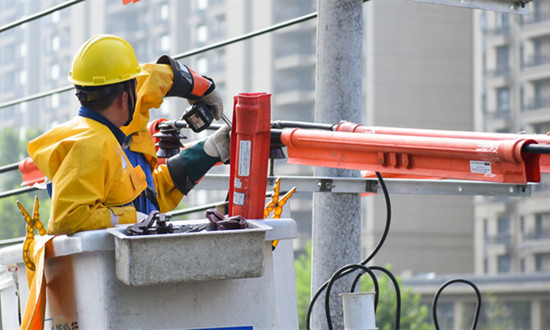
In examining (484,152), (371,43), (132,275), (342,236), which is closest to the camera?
(132,275)

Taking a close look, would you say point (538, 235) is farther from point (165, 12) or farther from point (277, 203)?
point (277, 203)

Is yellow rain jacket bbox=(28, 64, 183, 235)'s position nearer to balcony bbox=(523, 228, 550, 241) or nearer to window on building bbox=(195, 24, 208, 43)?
balcony bbox=(523, 228, 550, 241)

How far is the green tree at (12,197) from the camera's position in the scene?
183 feet

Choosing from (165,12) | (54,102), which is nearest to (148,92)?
(165,12)

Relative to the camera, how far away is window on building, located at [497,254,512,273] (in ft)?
195

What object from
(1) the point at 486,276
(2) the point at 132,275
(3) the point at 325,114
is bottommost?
(1) the point at 486,276

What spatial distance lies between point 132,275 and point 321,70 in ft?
7.54

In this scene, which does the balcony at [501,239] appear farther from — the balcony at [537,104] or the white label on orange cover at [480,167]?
the white label on orange cover at [480,167]

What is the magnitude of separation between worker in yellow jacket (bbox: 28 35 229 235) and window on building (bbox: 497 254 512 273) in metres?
57.5

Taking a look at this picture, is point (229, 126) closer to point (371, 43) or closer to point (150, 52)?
point (371, 43)

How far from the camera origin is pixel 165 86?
4059 millimetres

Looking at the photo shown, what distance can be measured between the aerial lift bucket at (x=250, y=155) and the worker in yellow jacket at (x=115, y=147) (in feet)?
1.06

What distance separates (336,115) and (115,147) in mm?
1714

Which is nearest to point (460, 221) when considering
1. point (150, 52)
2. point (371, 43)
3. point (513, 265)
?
point (513, 265)
